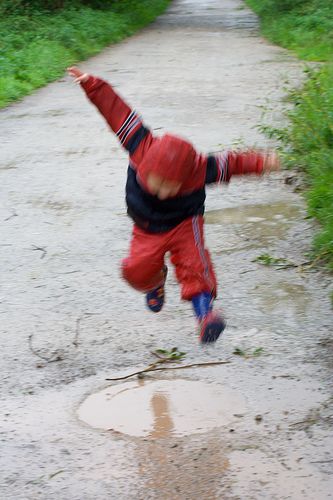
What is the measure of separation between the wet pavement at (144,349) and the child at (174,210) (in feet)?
1.40

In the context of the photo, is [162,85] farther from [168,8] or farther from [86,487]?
[168,8]

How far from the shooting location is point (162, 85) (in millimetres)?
13383

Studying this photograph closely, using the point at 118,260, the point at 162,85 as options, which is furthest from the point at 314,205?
the point at 162,85

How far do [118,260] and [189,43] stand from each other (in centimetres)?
1421

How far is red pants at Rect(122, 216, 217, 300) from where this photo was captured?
4.55 metres

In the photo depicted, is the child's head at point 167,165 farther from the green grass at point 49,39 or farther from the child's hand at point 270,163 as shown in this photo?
the green grass at point 49,39

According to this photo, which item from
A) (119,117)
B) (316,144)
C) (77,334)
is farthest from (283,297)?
(316,144)

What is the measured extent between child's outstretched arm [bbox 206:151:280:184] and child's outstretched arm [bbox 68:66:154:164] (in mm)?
335

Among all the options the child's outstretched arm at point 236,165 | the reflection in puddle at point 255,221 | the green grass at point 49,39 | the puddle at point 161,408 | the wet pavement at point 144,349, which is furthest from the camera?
the green grass at point 49,39

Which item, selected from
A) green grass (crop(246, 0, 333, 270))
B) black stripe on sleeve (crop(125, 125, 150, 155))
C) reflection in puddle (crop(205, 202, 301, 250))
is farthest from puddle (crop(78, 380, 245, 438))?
reflection in puddle (crop(205, 202, 301, 250))

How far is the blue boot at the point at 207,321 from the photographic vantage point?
14.4 ft

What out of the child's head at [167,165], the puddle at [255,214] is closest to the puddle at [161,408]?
the child's head at [167,165]

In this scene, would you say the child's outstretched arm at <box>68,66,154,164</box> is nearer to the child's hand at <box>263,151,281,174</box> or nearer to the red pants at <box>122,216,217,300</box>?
the red pants at <box>122,216,217,300</box>

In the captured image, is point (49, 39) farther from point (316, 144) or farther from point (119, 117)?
point (119, 117)
